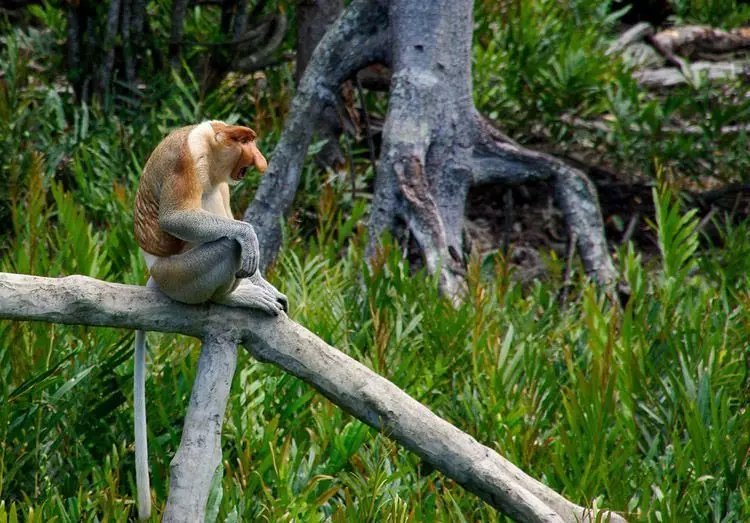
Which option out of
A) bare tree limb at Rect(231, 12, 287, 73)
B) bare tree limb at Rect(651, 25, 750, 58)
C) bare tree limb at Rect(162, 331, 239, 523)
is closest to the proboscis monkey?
bare tree limb at Rect(162, 331, 239, 523)

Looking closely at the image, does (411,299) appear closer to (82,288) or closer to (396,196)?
(396,196)

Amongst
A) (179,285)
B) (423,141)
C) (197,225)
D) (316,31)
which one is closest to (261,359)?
(179,285)

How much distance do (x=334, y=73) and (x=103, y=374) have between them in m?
2.16

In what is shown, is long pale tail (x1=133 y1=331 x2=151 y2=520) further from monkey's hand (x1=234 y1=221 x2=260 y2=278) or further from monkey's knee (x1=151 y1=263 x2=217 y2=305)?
monkey's hand (x1=234 y1=221 x2=260 y2=278)

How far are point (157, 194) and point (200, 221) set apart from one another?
0.16 m

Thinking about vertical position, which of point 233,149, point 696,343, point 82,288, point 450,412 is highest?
point 233,149

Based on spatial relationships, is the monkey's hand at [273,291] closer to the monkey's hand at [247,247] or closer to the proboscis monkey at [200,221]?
the proboscis monkey at [200,221]

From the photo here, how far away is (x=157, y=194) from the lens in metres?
2.35

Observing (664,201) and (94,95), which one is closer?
(664,201)

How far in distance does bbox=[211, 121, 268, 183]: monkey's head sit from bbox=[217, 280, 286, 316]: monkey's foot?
1.04 feet

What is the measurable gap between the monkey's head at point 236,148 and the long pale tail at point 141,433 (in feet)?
1.79

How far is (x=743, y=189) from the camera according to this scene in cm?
615

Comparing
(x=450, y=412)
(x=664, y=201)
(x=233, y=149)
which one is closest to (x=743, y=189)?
(x=664, y=201)

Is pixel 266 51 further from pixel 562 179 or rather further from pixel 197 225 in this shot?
pixel 197 225
